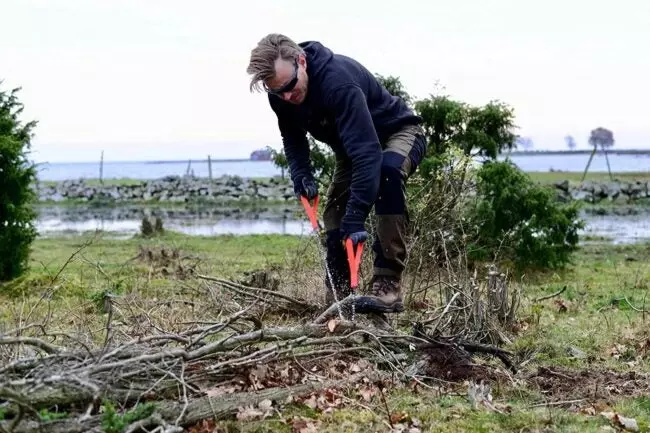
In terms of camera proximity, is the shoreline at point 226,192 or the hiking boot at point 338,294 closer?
the hiking boot at point 338,294

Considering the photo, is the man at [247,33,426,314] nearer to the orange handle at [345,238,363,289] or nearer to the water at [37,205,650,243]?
the orange handle at [345,238,363,289]

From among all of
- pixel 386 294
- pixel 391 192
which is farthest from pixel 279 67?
pixel 386 294

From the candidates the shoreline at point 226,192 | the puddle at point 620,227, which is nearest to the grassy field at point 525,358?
the puddle at point 620,227

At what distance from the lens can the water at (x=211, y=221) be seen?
772 inches

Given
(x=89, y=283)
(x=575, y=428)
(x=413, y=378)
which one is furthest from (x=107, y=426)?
(x=89, y=283)

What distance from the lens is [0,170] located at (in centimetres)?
983

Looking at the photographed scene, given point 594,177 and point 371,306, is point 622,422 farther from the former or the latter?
point 594,177

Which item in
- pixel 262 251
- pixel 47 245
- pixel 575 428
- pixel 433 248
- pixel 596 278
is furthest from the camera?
pixel 47 245

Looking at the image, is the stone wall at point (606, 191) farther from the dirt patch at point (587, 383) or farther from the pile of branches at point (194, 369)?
the pile of branches at point (194, 369)

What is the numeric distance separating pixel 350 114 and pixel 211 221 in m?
19.9

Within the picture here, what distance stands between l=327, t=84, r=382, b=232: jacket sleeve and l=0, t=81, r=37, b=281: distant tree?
624 centimetres

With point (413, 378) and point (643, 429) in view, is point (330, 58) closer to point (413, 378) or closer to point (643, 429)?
point (413, 378)

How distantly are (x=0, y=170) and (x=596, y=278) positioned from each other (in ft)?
25.9

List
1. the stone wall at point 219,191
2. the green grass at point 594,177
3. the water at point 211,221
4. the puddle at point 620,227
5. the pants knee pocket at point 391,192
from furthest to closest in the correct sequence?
1. the green grass at point 594,177
2. the stone wall at point 219,191
3. the water at point 211,221
4. the puddle at point 620,227
5. the pants knee pocket at point 391,192
